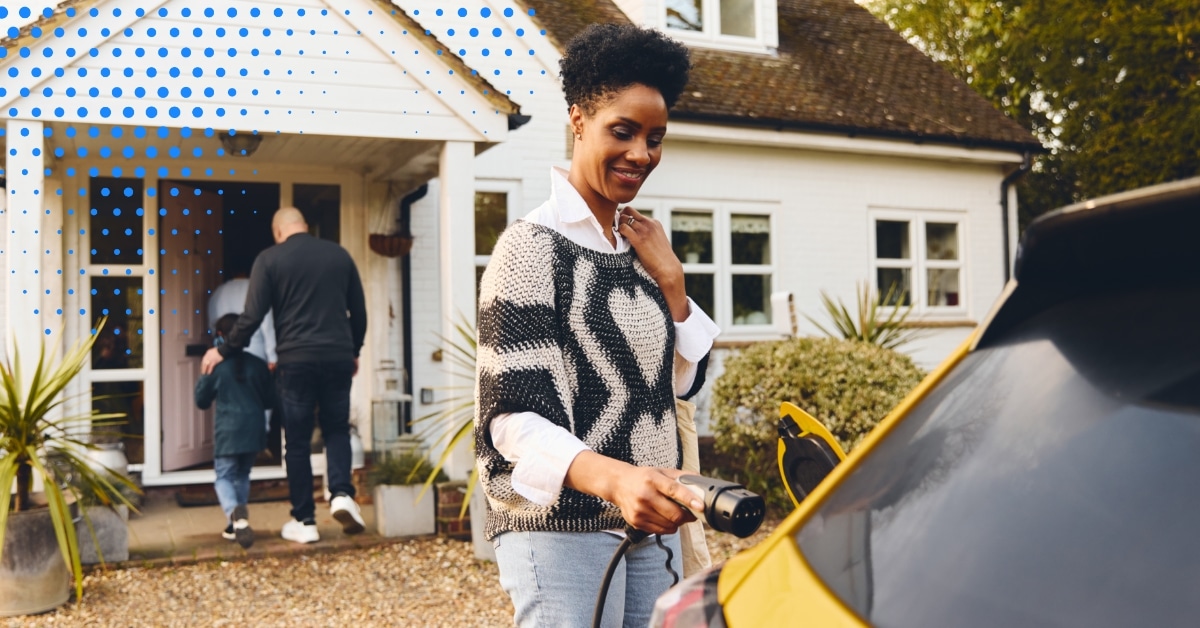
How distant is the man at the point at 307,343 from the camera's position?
6.24 metres

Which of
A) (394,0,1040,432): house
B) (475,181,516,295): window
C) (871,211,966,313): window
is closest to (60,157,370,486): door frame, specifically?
(394,0,1040,432): house

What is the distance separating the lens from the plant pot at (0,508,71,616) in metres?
5.24

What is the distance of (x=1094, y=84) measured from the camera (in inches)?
648

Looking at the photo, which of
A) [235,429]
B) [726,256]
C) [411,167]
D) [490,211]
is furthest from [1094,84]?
[235,429]

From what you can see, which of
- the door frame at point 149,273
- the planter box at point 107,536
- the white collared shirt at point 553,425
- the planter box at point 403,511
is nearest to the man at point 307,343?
the planter box at point 403,511

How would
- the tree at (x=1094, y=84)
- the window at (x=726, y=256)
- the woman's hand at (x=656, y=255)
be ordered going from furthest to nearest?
the tree at (x=1094, y=84) < the window at (x=726, y=256) < the woman's hand at (x=656, y=255)

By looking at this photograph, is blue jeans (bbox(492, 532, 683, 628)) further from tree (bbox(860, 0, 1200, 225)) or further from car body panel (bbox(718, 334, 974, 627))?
tree (bbox(860, 0, 1200, 225))

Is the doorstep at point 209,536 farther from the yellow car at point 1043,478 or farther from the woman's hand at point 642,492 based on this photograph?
the yellow car at point 1043,478

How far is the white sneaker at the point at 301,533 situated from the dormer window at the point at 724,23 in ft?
23.1

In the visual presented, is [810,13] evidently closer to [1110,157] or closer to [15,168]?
[1110,157]

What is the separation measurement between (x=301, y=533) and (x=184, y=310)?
258cm

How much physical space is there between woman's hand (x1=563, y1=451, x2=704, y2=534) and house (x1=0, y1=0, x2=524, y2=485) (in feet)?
17.3

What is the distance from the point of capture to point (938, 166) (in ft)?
39.9

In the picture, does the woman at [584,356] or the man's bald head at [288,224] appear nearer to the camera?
the woman at [584,356]
